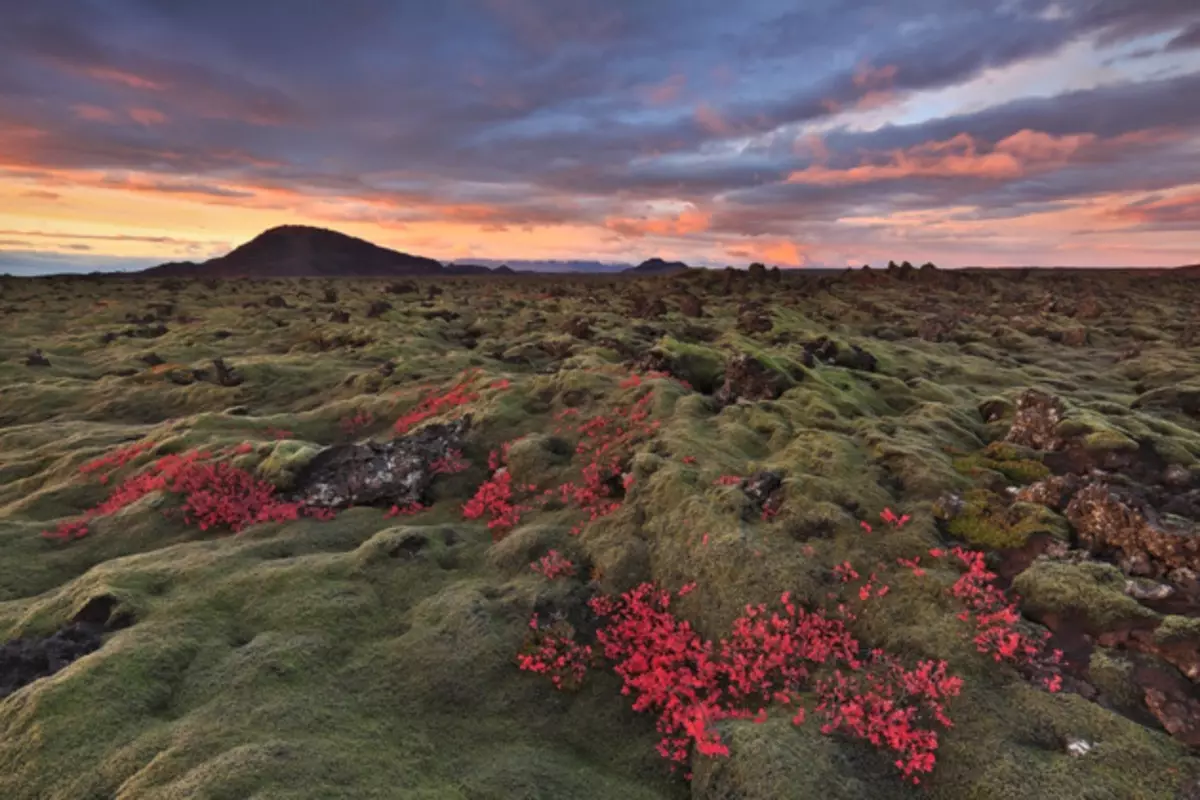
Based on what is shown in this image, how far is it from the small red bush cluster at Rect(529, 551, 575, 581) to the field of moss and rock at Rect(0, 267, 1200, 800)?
0.20 ft

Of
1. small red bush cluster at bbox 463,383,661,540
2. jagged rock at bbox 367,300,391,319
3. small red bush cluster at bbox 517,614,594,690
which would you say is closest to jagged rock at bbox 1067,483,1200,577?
small red bush cluster at bbox 463,383,661,540

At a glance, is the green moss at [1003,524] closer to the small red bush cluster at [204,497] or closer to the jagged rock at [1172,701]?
the jagged rock at [1172,701]

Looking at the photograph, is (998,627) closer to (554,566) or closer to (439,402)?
(554,566)

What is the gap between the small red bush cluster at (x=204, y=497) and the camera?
21797 millimetres

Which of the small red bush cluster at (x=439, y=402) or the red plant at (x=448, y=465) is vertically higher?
the small red bush cluster at (x=439, y=402)

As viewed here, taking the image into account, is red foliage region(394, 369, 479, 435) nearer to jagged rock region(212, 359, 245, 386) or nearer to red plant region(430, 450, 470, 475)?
red plant region(430, 450, 470, 475)

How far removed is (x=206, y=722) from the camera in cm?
1199

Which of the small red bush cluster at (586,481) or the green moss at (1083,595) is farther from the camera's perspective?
the small red bush cluster at (586,481)

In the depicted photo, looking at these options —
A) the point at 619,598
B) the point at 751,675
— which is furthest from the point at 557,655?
the point at 751,675

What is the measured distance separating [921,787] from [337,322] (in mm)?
72704

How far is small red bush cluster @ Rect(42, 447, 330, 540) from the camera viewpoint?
2180cm

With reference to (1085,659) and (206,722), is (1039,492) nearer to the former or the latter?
(1085,659)

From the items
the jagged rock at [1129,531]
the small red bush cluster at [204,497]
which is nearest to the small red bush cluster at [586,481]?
the small red bush cluster at [204,497]

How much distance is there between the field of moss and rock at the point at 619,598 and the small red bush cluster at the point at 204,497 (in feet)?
0.45
